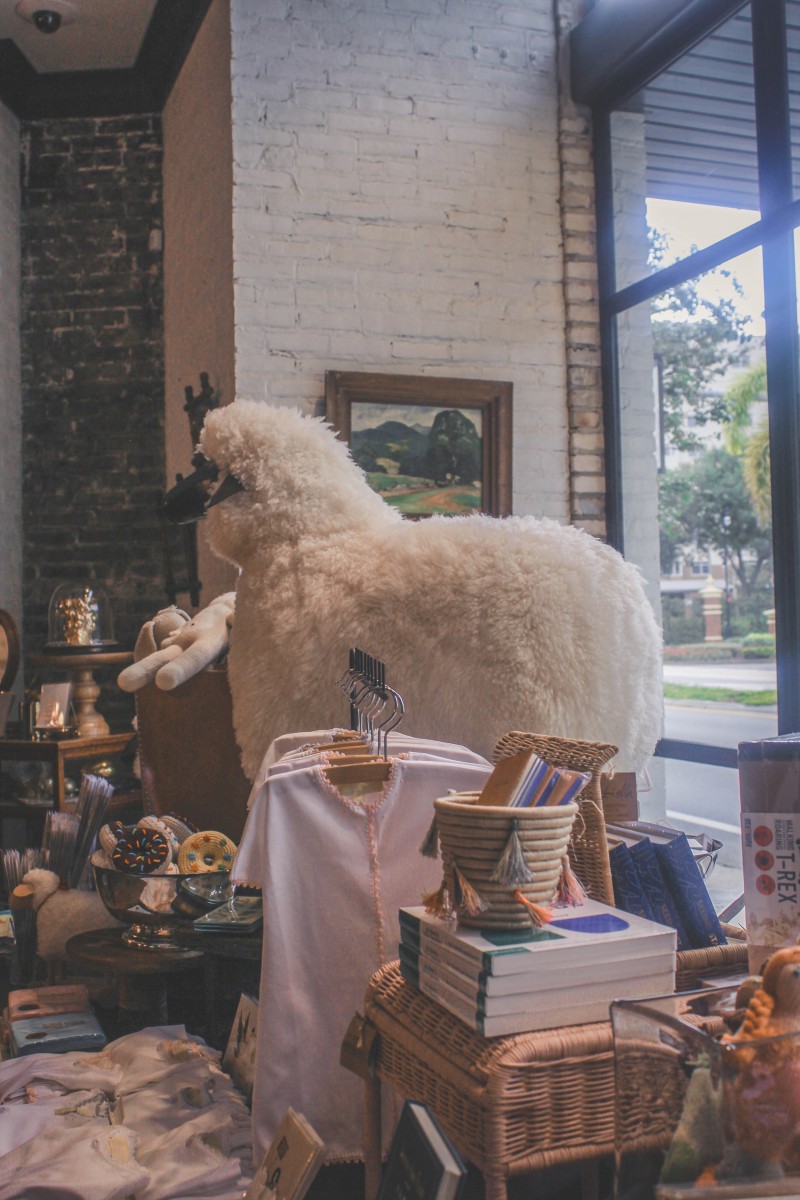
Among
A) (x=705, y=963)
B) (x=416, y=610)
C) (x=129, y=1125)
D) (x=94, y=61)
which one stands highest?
(x=94, y=61)

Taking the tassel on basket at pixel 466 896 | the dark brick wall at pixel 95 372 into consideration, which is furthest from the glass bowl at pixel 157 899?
the dark brick wall at pixel 95 372

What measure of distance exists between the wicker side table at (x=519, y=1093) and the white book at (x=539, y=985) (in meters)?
0.04

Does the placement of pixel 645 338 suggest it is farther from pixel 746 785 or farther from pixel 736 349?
pixel 746 785

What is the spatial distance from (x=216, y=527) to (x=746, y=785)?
1459 millimetres

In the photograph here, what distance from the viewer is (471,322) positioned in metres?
3.90

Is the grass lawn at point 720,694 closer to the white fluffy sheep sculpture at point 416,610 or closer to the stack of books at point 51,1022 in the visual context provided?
the white fluffy sheep sculpture at point 416,610

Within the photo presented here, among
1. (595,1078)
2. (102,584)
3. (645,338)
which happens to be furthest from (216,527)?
(102,584)

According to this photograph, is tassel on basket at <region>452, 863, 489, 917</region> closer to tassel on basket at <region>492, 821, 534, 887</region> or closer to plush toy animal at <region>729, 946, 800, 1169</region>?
tassel on basket at <region>492, 821, 534, 887</region>

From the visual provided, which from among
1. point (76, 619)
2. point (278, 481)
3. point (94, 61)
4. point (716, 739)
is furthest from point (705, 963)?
point (94, 61)

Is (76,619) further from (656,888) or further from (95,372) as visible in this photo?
(656,888)

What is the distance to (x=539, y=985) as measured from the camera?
1159 millimetres

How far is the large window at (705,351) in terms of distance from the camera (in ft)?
10.2

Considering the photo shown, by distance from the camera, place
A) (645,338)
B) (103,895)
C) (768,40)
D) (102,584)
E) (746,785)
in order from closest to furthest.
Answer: (746,785), (103,895), (768,40), (645,338), (102,584)

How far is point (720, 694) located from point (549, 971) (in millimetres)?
2363
